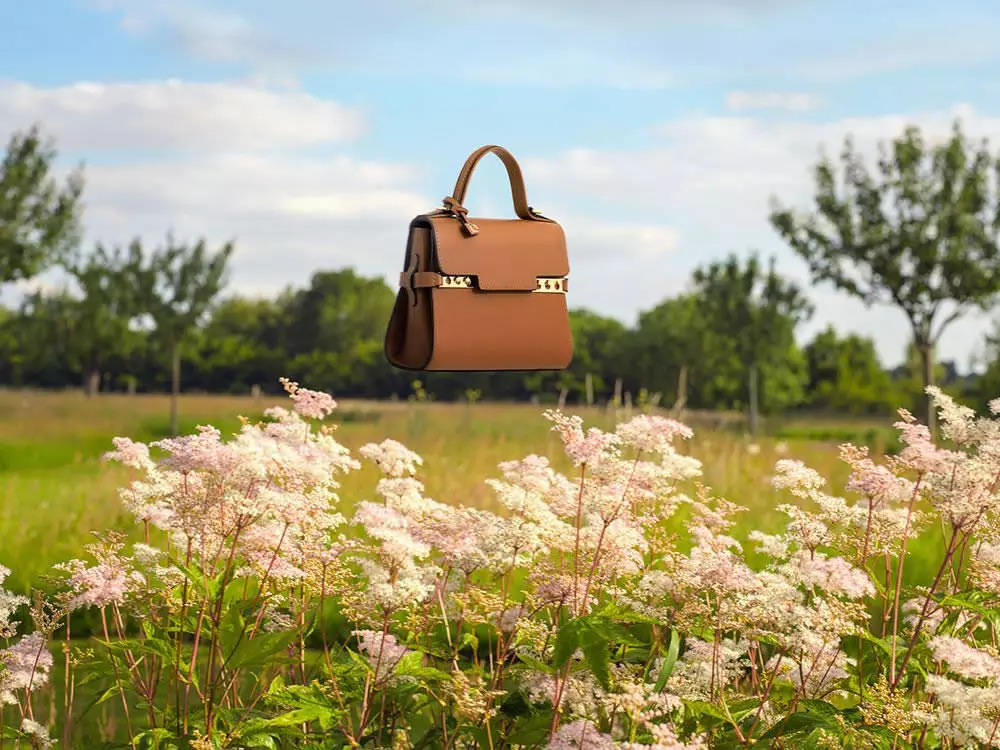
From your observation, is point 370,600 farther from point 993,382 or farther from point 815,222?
point 993,382

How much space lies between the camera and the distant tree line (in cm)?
2448

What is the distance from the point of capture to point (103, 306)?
34.6 m

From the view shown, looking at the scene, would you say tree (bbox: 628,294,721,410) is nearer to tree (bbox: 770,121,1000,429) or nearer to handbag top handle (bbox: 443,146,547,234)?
tree (bbox: 770,121,1000,429)

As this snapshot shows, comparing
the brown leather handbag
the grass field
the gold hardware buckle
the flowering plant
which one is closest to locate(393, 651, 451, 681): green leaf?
the flowering plant

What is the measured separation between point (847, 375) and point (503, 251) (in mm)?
40383

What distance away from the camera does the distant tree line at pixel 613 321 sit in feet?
80.3

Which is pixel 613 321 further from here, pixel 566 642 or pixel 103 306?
pixel 566 642

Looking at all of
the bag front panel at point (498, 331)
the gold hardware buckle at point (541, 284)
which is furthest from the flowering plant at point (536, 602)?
the gold hardware buckle at point (541, 284)

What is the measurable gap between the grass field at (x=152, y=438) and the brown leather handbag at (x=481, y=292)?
58.6 inches

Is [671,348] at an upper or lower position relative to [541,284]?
upper

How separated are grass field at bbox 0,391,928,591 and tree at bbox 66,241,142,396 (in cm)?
335

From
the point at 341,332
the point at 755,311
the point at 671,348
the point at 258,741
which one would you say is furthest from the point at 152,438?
the point at 341,332

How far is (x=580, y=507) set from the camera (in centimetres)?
300

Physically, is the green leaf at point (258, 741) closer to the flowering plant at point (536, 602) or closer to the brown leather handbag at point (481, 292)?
the flowering plant at point (536, 602)
